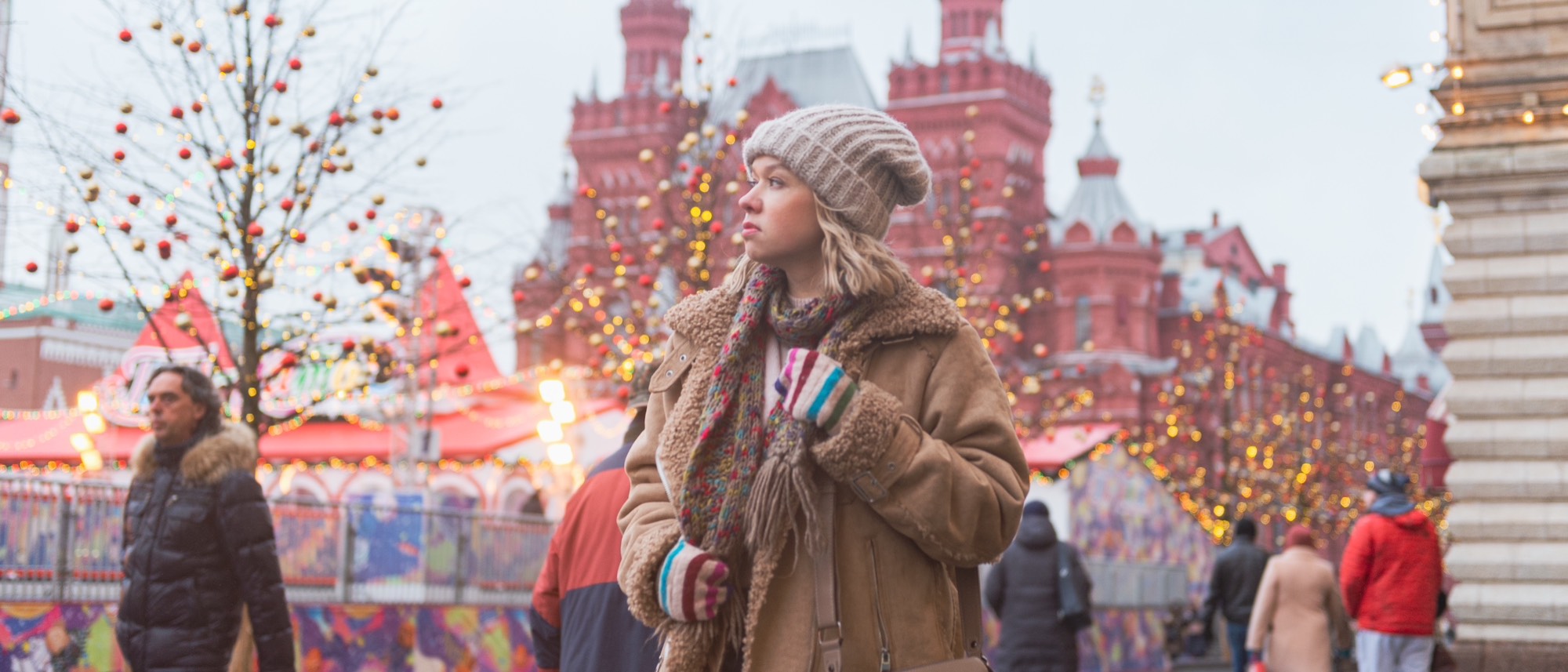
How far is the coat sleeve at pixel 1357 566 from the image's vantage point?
29.9ft

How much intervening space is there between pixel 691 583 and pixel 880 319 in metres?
0.53

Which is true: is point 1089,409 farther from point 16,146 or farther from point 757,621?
point 757,621

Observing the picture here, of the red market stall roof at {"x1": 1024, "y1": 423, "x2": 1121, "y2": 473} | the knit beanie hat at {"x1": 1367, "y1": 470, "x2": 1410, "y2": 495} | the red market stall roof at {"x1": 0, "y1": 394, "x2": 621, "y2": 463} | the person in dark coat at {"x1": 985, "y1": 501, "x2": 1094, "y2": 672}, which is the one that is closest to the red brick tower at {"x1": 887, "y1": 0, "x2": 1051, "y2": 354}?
the red market stall roof at {"x1": 1024, "y1": 423, "x2": 1121, "y2": 473}

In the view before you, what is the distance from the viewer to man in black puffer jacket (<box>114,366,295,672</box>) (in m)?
5.52

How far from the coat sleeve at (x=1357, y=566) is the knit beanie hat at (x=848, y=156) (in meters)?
6.82

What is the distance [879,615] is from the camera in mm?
2709

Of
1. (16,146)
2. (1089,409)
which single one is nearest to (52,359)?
(16,146)

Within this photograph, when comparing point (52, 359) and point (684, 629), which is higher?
point (52, 359)

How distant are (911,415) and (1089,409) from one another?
1925 inches

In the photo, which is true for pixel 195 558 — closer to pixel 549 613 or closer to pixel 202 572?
pixel 202 572

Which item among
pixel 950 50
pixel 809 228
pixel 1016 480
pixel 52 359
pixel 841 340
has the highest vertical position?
pixel 950 50

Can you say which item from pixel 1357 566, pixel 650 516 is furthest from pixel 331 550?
pixel 650 516

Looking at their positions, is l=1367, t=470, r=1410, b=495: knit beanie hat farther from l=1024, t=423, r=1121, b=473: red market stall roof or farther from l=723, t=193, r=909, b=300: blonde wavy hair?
l=1024, t=423, r=1121, b=473: red market stall roof

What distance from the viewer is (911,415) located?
8.97 feet
